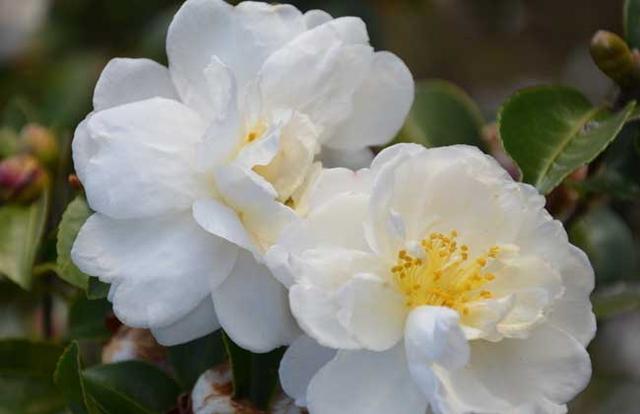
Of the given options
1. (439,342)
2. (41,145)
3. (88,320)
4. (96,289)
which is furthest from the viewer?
(41,145)

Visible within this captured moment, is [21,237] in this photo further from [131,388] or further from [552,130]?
[552,130]

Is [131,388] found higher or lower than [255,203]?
lower

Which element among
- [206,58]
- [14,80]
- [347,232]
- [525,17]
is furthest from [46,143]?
[525,17]

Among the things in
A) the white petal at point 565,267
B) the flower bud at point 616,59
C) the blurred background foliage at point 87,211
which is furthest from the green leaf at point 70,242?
the flower bud at point 616,59

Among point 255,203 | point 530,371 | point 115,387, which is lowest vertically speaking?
point 115,387

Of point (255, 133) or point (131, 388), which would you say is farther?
point (131, 388)

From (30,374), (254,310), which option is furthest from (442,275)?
(30,374)

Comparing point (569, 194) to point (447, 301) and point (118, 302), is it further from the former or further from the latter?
point (118, 302)

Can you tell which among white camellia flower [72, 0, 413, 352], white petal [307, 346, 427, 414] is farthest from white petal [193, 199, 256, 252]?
white petal [307, 346, 427, 414]
